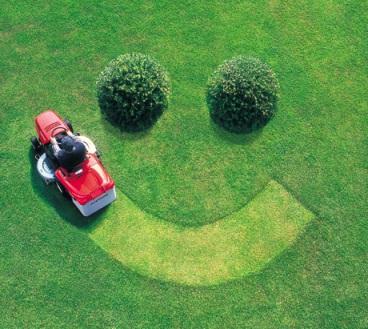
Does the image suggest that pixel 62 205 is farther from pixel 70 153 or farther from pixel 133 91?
pixel 133 91

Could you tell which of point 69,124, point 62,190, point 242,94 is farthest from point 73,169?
point 242,94

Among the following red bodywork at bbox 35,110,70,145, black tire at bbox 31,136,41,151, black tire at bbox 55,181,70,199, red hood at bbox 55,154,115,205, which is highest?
red bodywork at bbox 35,110,70,145

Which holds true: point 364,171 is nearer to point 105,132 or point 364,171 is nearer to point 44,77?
point 105,132

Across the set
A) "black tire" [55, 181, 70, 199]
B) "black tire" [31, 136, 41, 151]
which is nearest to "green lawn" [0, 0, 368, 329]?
"black tire" [55, 181, 70, 199]

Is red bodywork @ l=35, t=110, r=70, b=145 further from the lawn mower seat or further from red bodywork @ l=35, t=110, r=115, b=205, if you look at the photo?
the lawn mower seat

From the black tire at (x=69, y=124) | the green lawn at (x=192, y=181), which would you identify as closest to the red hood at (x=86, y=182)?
the green lawn at (x=192, y=181)

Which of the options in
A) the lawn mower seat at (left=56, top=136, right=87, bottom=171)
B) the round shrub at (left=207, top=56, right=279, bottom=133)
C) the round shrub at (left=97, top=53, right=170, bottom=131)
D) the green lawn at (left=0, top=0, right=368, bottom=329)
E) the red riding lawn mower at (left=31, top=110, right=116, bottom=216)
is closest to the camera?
the lawn mower seat at (left=56, top=136, right=87, bottom=171)

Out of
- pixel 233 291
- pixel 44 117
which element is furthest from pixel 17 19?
pixel 233 291

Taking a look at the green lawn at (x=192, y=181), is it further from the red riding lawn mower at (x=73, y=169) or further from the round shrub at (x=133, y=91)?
the red riding lawn mower at (x=73, y=169)
